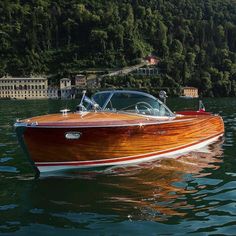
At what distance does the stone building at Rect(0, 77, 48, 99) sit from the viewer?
162 metres

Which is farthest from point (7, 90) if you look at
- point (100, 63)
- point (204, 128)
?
point (204, 128)

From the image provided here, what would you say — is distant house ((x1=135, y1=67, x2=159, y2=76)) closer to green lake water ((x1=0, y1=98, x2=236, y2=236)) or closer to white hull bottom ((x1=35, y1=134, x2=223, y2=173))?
white hull bottom ((x1=35, y1=134, x2=223, y2=173))

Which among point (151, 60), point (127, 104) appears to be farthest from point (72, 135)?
point (151, 60)

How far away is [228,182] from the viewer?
36.6 ft

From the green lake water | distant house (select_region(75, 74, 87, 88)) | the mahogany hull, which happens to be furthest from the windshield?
distant house (select_region(75, 74, 87, 88))

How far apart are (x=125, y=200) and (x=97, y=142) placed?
262 centimetres

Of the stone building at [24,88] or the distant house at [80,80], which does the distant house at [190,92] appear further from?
the stone building at [24,88]

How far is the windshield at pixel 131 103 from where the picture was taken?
1398 centimetres

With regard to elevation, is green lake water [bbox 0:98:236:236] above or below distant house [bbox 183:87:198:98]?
above

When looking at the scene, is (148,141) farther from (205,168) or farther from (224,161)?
(224,161)

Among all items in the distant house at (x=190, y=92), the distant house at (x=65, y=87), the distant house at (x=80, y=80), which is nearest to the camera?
the distant house at (x=190, y=92)

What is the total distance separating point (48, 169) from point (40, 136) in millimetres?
997

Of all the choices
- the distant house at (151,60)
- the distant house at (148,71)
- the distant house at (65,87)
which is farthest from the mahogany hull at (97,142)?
the distant house at (151,60)

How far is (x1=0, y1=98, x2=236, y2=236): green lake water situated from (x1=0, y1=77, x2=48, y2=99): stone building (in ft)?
495
